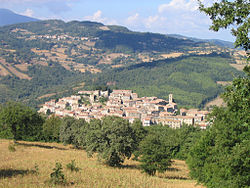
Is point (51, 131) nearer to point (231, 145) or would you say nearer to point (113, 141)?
point (113, 141)

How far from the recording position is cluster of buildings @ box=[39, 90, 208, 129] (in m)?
114

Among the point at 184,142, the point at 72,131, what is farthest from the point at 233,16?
the point at 184,142

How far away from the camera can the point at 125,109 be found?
125 metres

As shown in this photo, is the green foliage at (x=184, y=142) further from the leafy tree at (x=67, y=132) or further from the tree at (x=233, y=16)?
the tree at (x=233, y=16)

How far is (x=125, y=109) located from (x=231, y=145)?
347 feet

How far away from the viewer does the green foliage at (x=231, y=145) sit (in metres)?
11.0

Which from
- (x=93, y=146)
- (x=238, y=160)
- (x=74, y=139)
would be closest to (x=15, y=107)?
(x=74, y=139)

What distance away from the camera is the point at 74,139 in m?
54.9

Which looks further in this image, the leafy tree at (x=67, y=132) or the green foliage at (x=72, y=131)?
the leafy tree at (x=67, y=132)

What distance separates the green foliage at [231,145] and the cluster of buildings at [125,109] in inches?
2884

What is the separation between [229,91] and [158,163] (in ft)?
66.0

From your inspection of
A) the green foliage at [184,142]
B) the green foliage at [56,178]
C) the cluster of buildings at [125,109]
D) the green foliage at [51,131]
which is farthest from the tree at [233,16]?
the cluster of buildings at [125,109]

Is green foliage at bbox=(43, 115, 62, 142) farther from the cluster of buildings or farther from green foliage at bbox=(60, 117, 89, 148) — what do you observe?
the cluster of buildings

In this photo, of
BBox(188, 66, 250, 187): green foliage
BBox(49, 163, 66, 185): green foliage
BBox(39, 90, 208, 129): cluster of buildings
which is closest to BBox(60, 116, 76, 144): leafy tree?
BBox(188, 66, 250, 187): green foliage
